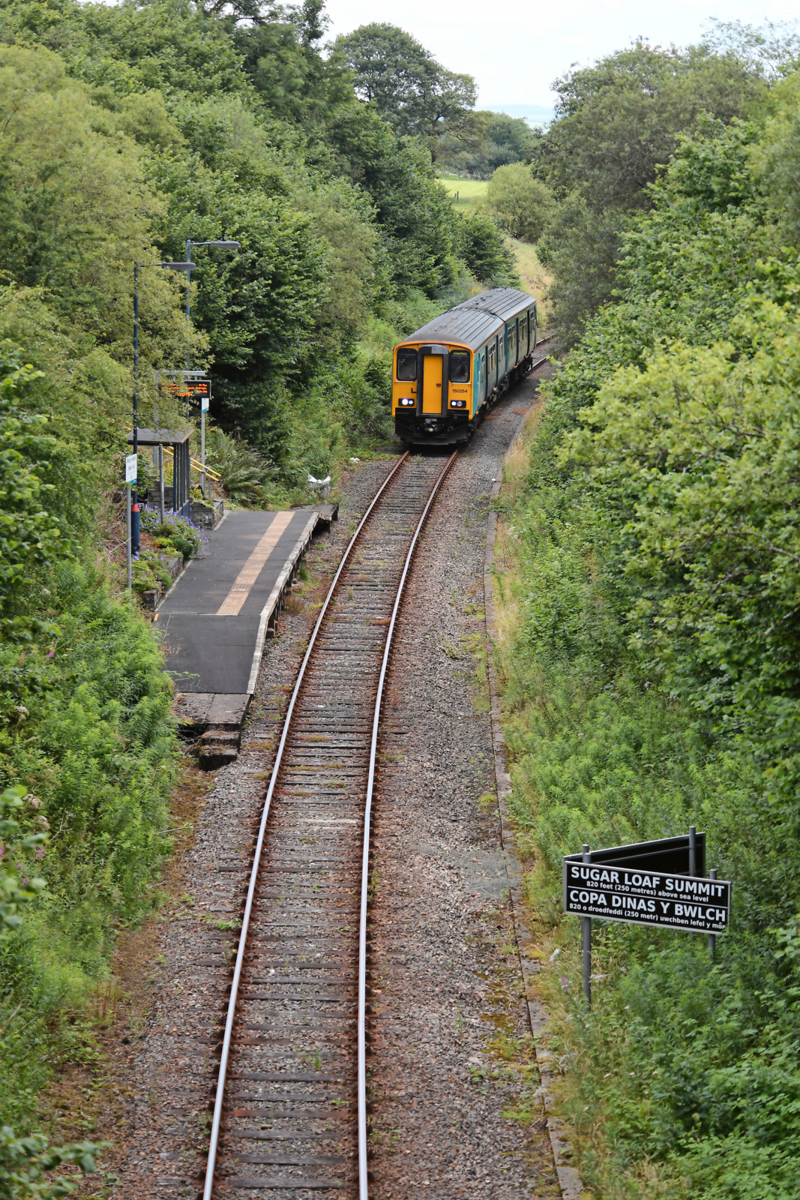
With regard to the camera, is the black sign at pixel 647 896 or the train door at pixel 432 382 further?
the train door at pixel 432 382

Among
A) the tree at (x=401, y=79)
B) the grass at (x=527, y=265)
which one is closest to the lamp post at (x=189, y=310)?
the grass at (x=527, y=265)

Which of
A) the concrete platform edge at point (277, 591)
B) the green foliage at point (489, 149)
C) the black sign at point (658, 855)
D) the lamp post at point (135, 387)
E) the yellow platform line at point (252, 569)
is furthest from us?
the green foliage at point (489, 149)

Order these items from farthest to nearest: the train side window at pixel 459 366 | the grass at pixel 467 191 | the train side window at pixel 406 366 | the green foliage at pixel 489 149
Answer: the green foliage at pixel 489 149 < the grass at pixel 467 191 < the train side window at pixel 406 366 < the train side window at pixel 459 366

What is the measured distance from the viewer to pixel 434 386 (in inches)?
1248

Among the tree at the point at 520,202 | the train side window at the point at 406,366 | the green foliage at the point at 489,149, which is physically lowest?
the train side window at the point at 406,366

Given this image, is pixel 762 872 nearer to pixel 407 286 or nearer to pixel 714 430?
pixel 714 430

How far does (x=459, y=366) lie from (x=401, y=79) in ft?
182

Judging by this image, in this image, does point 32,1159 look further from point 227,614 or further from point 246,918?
point 227,614

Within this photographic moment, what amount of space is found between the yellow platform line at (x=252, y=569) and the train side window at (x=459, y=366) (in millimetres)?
7285

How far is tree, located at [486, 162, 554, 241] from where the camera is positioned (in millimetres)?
74688

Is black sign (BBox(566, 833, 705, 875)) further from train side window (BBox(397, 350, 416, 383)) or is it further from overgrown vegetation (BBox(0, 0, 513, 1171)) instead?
train side window (BBox(397, 350, 416, 383))

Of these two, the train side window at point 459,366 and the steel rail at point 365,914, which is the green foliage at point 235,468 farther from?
the steel rail at point 365,914

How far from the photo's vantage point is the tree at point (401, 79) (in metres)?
77.9

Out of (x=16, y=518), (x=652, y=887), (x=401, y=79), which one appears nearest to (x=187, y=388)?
(x=16, y=518)
